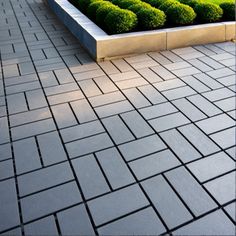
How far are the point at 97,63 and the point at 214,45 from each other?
1.90 meters

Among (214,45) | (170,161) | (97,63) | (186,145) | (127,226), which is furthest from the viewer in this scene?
(214,45)

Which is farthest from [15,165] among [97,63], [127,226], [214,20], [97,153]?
[214,20]

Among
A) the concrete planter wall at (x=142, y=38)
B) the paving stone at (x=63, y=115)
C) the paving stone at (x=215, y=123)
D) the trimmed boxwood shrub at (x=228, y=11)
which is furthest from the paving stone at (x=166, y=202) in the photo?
the trimmed boxwood shrub at (x=228, y=11)

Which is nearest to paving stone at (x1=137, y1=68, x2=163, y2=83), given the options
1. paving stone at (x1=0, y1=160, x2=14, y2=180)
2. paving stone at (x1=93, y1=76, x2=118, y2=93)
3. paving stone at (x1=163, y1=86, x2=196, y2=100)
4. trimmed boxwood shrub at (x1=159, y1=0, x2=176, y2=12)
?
paving stone at (x1=163, y1=86, x2=196, y2=100)

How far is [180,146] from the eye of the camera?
2619 millimetres

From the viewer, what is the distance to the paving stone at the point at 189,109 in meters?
3.02

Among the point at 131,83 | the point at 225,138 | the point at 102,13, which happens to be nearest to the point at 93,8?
the point at 102,13

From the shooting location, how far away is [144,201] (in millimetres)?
2102

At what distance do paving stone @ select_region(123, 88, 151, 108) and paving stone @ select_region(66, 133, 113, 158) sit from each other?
0.65m

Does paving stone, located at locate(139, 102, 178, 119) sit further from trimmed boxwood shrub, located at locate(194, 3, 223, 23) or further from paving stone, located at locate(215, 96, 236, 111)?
trimmed boxwood shrub, located at locate(194, 3, 223, 23)

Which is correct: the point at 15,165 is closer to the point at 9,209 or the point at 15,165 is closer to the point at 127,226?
the point at 9,209

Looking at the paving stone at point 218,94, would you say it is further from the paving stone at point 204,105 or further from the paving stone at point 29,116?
the paving stone at point 29,116

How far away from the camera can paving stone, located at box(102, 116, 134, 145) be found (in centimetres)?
274

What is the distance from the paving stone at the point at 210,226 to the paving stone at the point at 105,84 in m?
1.96
